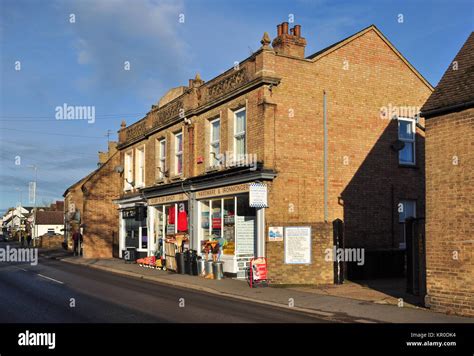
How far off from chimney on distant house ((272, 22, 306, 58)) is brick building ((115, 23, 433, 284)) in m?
0.04

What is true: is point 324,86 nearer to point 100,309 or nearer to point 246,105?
point 246,105

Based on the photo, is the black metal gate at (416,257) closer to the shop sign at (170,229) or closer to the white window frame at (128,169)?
the shop sign at (170,229)

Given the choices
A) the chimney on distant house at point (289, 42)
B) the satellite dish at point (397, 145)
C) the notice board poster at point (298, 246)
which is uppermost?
the chimney on distant house at point (289, 42)

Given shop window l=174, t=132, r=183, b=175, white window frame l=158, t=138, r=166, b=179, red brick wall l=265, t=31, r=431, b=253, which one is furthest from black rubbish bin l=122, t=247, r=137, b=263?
red brick wall l=265, t=31, r=431, b=253

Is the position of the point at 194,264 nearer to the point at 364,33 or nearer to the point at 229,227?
the point at 229,227

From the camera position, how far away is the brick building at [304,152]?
61.7ft

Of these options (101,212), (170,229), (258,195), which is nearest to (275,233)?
(258,195)

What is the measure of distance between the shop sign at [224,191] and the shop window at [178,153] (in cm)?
334

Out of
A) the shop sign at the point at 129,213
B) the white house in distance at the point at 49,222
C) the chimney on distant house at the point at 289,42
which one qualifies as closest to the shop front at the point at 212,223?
the shop sign at the point at 129,213

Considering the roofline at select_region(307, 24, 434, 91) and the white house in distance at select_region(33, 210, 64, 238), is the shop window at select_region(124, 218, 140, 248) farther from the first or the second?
the white house in distance at select_region(33, 210, 64, 238)

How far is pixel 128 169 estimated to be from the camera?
33031 millimetres

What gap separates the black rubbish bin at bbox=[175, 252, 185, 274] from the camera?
22500 mm

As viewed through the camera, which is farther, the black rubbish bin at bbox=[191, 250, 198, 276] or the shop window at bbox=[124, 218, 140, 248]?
the shop window at bbox=[124, 218, 140, 248]
